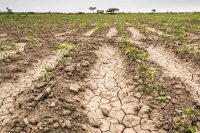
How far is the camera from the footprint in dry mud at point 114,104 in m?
3.68

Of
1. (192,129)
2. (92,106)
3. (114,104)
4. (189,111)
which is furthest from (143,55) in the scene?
(192,129)

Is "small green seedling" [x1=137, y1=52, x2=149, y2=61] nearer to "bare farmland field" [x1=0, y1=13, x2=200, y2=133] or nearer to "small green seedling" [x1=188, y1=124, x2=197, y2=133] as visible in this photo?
"bare farmland field" [x1=0, y1=13, x2=200, y2=133]

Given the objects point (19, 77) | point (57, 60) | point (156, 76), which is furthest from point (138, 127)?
point (57, 60)

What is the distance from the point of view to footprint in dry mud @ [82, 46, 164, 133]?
3684mm

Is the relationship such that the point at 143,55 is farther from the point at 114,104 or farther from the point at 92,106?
the point at 92,106

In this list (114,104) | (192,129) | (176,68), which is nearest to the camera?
(192,129)

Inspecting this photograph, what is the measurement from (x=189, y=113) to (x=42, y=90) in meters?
2.69

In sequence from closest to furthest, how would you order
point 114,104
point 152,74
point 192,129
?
1. point 192,129
2. point 114,104
3. point 152,74

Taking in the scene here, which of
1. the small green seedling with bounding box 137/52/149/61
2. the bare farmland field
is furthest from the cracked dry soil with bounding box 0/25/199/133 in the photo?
the small green seedling with bounding box 137/52/149/61

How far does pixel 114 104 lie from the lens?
438cm

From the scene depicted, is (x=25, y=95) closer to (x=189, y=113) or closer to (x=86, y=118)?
(x=86, y=118)

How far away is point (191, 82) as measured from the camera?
517 centimetres

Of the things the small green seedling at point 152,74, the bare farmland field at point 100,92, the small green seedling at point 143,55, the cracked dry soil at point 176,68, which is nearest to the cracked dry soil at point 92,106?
the bare farmland field at point 100,92

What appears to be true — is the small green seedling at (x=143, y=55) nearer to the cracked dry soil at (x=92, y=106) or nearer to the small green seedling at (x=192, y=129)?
the cracked dry soil at (x=92, y=106)
